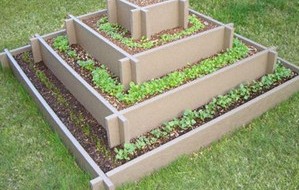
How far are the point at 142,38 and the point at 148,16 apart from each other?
43 centimetres

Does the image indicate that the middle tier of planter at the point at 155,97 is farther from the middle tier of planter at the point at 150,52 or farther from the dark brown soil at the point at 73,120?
the middle tier of planter at the point at 150,52

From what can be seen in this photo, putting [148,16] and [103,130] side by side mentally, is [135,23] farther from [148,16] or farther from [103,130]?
[103,130]

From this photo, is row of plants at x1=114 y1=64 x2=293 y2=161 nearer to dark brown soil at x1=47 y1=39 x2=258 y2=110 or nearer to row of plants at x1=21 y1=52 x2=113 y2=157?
row of plants at x1=21 y1=52 x2=113 y2=157

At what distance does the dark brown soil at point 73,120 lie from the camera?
6.25 meters

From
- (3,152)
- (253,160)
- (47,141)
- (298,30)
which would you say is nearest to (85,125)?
(47,141)

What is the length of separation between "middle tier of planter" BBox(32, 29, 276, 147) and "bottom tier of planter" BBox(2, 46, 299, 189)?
212 millimetres

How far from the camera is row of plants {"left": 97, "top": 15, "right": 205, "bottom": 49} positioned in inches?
291

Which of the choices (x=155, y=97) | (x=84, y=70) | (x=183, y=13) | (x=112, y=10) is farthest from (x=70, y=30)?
(x=155, y=97)

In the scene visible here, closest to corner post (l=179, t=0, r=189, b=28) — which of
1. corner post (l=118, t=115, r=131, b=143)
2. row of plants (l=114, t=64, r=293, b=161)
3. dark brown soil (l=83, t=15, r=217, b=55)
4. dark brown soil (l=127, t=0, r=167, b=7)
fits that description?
dark brown soil (l=83, t=15, r=217, b=55)

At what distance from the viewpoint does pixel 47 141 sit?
22.5 feet

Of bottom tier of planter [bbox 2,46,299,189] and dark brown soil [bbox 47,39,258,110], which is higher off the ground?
dark brown soil [bbox 47,39,258,110]

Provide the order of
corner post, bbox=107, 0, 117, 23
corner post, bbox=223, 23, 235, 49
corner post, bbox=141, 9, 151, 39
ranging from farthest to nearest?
corner post, bbox=107, 0, 117, 23 < corner post, bbox=223, 23, 235, 49 < corner post, bbox=141, 9, 151, 39

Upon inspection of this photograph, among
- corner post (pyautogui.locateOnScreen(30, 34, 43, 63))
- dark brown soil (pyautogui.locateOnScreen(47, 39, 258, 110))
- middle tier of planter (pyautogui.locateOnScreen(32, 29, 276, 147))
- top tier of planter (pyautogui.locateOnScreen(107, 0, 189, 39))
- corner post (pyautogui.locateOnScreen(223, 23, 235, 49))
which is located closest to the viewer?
middle tier of planter (pyautogui.locateOnScreen(32, 29, 276, 147))

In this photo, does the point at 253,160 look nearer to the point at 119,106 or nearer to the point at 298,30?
the point at 119,106
